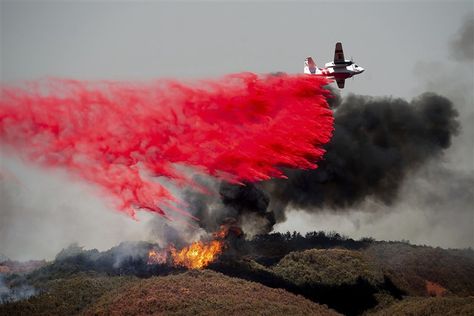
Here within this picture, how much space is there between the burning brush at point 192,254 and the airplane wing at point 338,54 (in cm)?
3947

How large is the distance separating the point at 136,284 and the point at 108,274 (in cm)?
1307

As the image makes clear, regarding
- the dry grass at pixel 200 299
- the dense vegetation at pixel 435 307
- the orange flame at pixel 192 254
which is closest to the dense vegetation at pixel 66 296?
the dry grass at pixel 200 299

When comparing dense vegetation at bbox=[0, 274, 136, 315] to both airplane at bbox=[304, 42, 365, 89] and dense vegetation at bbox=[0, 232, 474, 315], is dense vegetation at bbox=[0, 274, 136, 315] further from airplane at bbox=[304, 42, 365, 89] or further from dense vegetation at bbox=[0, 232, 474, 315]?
airplane at bbox=[304, 42, 365, 89]

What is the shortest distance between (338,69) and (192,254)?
40.6 meters

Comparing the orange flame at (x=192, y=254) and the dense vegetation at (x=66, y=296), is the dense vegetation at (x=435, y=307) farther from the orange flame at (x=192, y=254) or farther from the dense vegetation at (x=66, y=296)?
the dense vegetation at (x=66, y=296)

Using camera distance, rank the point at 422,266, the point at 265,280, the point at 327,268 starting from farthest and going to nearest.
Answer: the point at 422,266
the point at 327,268
the point at 265,280

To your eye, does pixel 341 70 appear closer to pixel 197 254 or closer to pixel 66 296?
pixel 197 254

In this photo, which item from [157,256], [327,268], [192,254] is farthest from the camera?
[192,254]

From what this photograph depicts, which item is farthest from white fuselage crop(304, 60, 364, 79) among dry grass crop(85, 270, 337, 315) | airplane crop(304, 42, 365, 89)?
dry grass crop(85, 270, 337, 315)

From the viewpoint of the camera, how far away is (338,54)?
255 ft

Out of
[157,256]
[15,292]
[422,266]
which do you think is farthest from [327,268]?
[15,292]

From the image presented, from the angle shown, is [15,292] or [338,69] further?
[15,292]

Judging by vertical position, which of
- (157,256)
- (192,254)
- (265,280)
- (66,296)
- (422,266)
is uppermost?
(192,254)

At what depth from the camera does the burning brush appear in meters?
93.3
